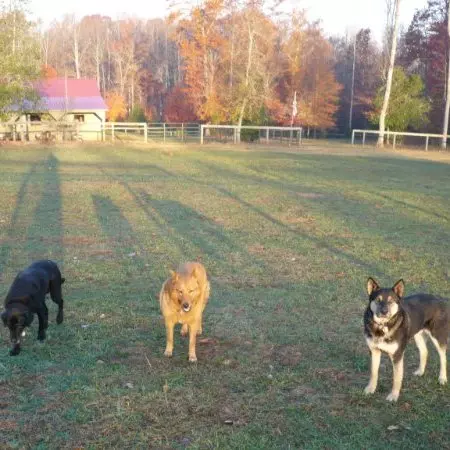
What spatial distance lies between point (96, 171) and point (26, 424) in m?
17.2

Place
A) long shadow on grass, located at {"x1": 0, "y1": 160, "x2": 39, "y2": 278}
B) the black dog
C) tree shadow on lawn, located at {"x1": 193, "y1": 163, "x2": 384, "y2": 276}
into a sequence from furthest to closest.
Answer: long shadow on grass, located at {"x1": 0, "y1": 160, "x2": 39, "y2": 278}
tree shadow on lawn, located at {"x1": 193, "y1": 163, "x2": 384, "y2": 276}
the black dog

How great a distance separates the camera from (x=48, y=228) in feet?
34.0

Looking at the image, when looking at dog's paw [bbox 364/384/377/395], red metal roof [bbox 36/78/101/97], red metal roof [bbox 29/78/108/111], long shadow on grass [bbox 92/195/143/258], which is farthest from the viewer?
red metal roof [bbox 36/78/101/97]

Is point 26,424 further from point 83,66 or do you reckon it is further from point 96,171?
point 83,66

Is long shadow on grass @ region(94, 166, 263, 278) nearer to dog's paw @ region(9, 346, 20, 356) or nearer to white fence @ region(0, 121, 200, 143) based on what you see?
dog's paw @ region(9, 346, 20, 356)

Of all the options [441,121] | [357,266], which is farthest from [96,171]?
[441,121]

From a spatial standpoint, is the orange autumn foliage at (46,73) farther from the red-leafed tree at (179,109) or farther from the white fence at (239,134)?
the red-leafed tree at (179,109)

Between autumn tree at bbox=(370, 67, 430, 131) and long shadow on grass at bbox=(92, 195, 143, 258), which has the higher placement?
autumn tree at bbox=(370, 67, 430, 131)

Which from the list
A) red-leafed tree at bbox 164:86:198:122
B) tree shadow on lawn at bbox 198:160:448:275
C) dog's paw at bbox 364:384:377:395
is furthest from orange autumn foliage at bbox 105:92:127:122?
dog's paw at bbox 364:384:377:395

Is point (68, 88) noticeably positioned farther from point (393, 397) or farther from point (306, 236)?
point (393, 397)

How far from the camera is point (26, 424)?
376 centimetres

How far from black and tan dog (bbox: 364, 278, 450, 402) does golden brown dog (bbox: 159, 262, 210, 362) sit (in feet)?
4.99

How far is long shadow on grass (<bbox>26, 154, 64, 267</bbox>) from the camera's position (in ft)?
28.1

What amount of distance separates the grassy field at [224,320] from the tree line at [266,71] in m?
20.8
